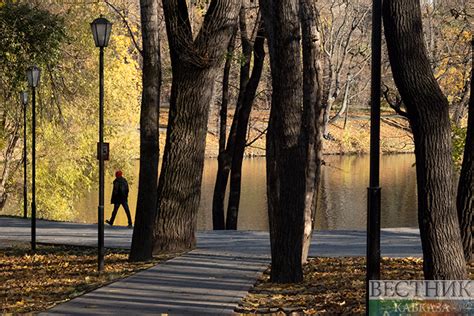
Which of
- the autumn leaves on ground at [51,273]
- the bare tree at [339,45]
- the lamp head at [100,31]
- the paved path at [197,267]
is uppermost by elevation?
the bare tree at [339,45]

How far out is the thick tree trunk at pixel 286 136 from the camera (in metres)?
13.4

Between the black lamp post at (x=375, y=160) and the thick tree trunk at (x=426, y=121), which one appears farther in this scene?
the thick tree trunk at (x=426, y=121)

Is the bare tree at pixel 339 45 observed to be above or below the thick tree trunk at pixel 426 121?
above

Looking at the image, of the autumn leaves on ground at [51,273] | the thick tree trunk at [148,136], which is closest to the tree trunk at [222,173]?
the autumn leaves on ground at [51,273]

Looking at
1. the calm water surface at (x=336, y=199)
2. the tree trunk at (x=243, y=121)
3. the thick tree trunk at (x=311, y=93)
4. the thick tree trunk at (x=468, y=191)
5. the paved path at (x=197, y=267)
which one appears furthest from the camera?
the calm water surface at (x=336, y=199)

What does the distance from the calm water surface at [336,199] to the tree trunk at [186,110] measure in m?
11.8

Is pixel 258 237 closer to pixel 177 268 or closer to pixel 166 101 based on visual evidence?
pixel 177 268

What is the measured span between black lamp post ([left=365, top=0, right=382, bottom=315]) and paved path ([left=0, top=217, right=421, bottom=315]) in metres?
2.03

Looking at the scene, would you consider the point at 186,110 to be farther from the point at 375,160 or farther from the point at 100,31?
the point at 375,160

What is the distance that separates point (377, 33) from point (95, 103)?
89.8ft

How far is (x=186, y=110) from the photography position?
683 inches

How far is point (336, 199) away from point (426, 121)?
33908 mm

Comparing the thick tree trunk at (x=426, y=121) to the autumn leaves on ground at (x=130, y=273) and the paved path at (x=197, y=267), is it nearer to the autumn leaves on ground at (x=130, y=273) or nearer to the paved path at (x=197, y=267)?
the autumn leaves on ground at (x=130, y=273)

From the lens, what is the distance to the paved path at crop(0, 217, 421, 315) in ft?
39.2
